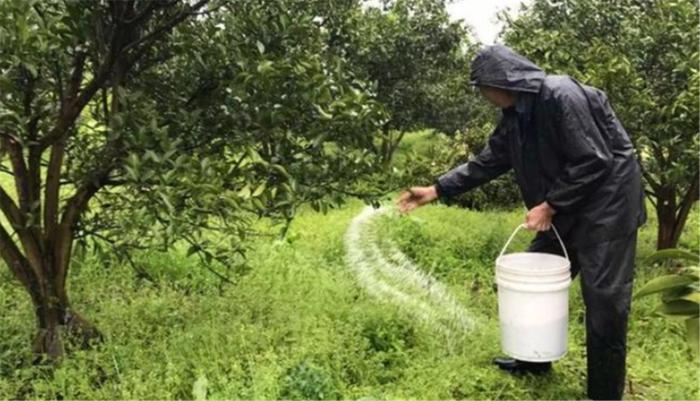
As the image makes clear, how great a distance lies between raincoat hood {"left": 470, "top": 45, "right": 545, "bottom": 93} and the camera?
10.3 feet

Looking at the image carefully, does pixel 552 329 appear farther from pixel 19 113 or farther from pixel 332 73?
pixel 19 113

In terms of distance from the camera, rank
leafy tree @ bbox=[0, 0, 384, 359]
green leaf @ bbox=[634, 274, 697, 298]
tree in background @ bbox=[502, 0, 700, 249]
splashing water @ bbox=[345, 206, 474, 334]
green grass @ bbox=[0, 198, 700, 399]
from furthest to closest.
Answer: tree in background @ bbox=[502, 0, 700, 249] → splashing water @ bbox=[345, 206, 474, 334] → green grass @ bbox=[0, 198, 700, 399] → leafy tree @ bbox=[0, 0, 384, 359] → green leaf @ bbox=[634, 274, 697, 298]

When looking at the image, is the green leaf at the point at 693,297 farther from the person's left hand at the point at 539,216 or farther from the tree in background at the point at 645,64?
the tree in background at the point at 645,64

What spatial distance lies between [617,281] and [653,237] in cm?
466

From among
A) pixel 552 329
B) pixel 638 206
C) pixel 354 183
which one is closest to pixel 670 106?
pixel 638 206

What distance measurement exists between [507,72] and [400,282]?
2.15 metres

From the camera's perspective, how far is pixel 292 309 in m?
4.19

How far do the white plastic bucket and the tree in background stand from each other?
6.76 ft

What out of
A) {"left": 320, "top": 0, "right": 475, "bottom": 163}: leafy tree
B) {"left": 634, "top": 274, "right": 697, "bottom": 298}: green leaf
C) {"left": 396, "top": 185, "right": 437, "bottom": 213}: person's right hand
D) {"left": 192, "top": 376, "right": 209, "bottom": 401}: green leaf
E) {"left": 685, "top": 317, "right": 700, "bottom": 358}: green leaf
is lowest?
{"left": 192, "top": 376, "right": 209, "bottom": 401}: green leaf

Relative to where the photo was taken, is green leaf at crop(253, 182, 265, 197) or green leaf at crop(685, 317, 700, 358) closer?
green leaf at crop(685, 317, 700, 358)

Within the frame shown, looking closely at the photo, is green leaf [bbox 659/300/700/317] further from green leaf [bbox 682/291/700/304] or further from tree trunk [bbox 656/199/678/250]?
tree trunk [bbox 656/199/678/250]

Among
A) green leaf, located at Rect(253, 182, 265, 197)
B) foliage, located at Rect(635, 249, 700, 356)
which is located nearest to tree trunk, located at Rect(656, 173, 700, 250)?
foliage, located at Rect(635, 249, 700, 356)

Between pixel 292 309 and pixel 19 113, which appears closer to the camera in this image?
pixel 19 113

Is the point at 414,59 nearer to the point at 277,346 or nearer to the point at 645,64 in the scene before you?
the point at 645,64
